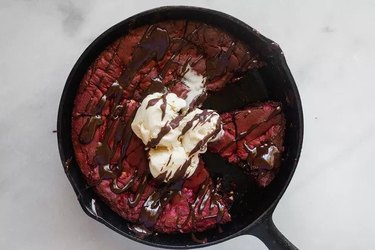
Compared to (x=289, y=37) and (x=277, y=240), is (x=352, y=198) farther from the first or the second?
(x=289, y=37)

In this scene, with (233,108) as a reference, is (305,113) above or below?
below

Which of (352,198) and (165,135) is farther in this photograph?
(352,198)

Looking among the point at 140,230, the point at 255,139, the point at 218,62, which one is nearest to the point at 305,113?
the point at 255,139

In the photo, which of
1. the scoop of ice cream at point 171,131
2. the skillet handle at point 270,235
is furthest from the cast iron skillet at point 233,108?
the scoop of ice cream at point 171,131

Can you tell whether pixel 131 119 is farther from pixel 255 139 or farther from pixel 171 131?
pixel 255 139

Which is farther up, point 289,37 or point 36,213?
point 289,37

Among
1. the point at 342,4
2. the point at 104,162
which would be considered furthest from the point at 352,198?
the point at 104,162

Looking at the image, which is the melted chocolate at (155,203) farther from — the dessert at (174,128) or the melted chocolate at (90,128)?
the melted chocolate at (90,128)

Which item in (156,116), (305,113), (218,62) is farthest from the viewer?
(305,113)
